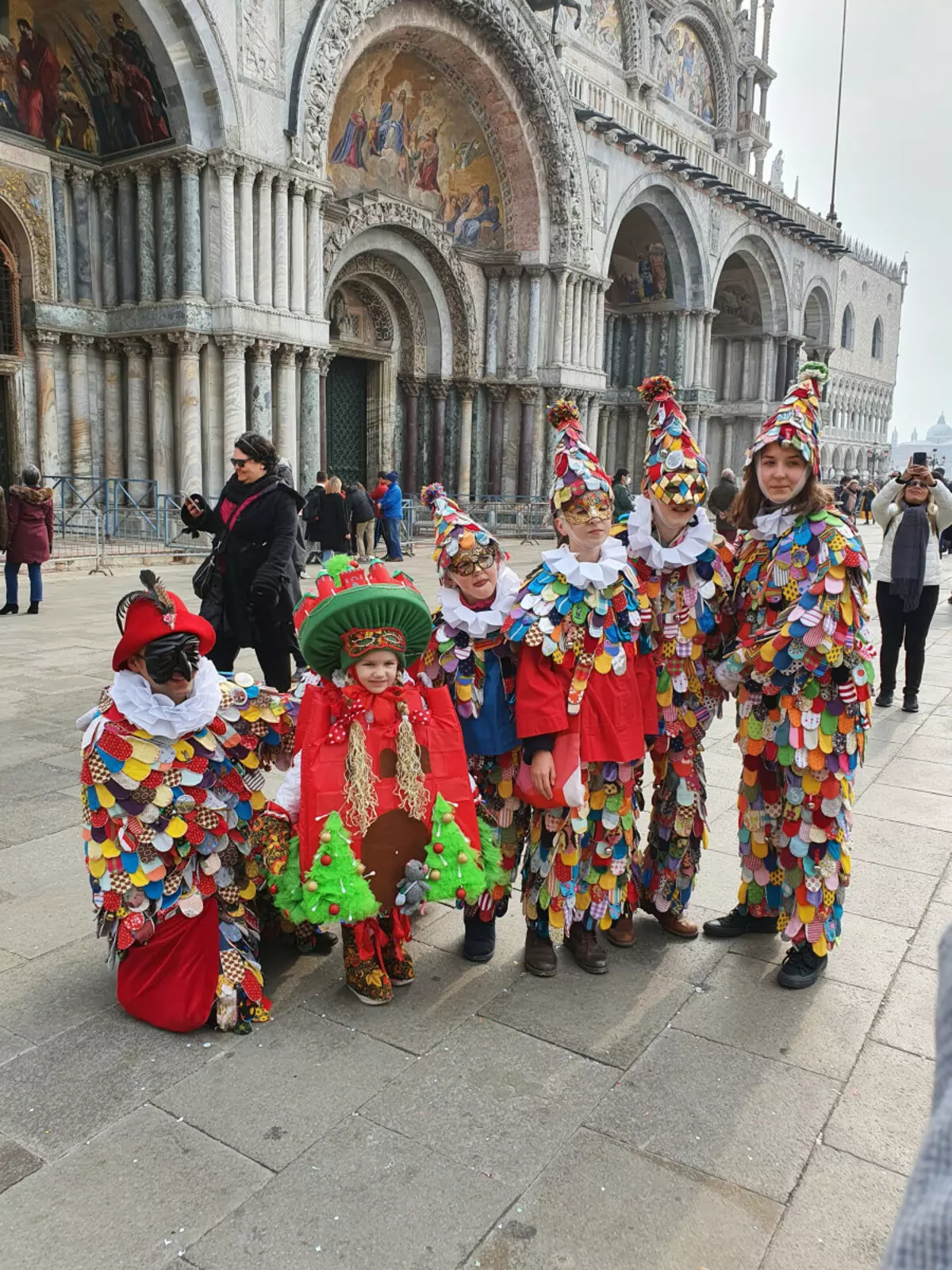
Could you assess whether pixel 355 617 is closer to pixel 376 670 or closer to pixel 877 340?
pixel 376 670

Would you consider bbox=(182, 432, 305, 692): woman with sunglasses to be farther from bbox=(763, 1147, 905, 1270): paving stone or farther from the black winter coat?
bbox=(763, 1147, 905, 1270): paving stone

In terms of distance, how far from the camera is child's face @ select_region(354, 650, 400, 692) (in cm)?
301

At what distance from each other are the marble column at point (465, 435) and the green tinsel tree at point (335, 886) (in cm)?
1876

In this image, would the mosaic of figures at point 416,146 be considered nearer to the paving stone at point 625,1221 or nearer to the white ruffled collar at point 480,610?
the white ruffled collar at point 480,610

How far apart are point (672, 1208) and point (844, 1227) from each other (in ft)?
1.30

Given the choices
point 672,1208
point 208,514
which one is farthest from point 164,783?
point 208,514

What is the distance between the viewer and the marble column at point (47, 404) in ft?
47.4

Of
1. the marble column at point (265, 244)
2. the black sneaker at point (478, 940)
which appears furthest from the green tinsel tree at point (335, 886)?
the marble column at point (265, 244)

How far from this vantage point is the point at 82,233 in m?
14.7

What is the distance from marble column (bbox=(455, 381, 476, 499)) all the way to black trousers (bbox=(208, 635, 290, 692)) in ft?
52.4

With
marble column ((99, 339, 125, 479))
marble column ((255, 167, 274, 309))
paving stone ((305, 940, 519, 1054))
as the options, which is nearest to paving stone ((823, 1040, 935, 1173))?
paving stone ((305, 940, 519, 1054))

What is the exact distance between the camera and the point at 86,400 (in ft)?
49.6

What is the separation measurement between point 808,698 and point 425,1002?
1.68 meters

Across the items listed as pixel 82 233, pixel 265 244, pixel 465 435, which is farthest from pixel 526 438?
pixel 82 233
